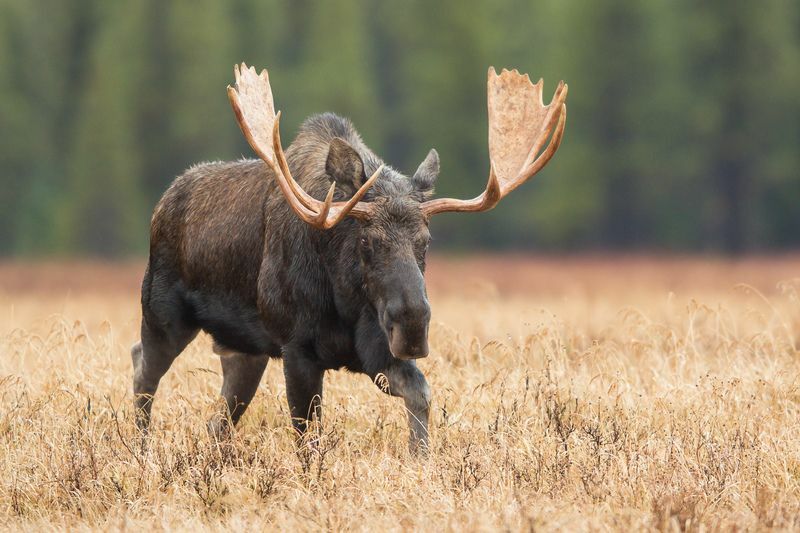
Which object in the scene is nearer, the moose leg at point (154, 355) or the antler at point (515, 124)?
the antler at point (515, 124)

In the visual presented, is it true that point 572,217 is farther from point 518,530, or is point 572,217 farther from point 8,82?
point 518,530

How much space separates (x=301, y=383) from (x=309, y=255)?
0.67 meters

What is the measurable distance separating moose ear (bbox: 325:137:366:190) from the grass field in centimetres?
133

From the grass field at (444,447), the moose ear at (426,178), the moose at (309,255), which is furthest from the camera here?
the moose ear at (426,178)

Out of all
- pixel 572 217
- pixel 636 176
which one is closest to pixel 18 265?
pixel 572 217

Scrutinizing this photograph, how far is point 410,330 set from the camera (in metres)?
6.03

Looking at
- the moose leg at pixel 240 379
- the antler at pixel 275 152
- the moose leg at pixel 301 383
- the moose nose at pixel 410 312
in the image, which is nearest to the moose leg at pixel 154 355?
the moose leg at pixel 240 379

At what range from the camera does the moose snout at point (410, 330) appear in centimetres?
603

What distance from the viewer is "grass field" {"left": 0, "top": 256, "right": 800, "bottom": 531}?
5.46 m

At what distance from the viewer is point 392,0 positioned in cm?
4938

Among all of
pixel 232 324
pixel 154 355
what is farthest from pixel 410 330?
pixel 154 355

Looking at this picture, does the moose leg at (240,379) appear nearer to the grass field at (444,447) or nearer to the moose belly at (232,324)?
the grass field at (444,447)

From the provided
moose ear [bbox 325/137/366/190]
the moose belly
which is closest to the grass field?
the moose belly

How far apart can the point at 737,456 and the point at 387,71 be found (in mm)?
44847
